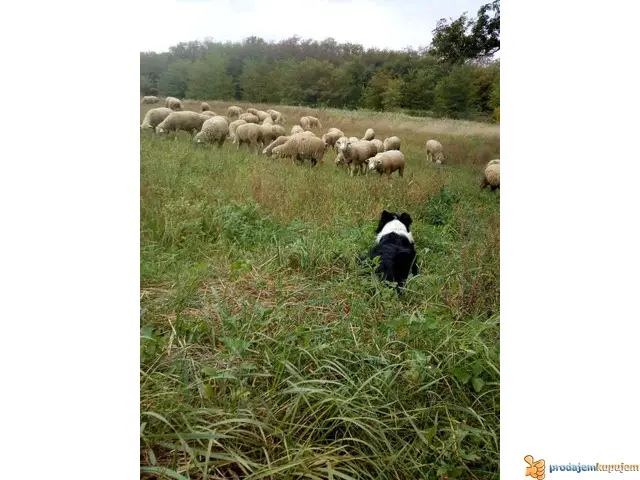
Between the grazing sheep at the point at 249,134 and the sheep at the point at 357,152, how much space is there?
0.61 meters

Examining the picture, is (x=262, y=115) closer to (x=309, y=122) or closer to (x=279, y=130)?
(x=279, y=130)

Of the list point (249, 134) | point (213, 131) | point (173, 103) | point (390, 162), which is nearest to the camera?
point (173, 103)

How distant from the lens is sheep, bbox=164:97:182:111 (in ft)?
8.76

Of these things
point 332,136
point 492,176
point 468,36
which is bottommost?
point 492,176

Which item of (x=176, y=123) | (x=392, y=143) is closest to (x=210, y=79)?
(x=176, y=123)

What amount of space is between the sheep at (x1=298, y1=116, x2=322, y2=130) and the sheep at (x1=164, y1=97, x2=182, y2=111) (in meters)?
0.80

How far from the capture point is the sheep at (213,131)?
2.93 metres

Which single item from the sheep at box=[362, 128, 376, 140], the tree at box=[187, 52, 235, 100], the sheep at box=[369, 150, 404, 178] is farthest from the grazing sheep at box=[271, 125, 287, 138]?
the sheep at box=[369, 150, 404, 178]

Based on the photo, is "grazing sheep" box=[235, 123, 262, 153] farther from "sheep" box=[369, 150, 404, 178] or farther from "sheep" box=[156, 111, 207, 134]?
"sheep" box=[369, 150, 404, 178]

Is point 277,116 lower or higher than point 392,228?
higher

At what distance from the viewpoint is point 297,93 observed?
2.84 metres

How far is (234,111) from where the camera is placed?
2.90 meters

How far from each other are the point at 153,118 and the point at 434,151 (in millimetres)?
1897

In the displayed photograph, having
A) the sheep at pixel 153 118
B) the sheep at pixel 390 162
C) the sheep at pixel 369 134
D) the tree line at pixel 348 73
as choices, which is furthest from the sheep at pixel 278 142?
the sheep at pixel 153 118
